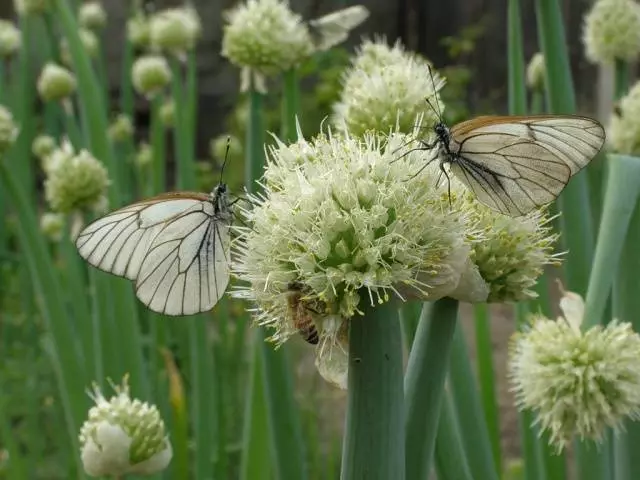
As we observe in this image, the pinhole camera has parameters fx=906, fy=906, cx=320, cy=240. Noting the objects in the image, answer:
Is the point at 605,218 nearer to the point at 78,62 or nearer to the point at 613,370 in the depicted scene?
the point at 613,370

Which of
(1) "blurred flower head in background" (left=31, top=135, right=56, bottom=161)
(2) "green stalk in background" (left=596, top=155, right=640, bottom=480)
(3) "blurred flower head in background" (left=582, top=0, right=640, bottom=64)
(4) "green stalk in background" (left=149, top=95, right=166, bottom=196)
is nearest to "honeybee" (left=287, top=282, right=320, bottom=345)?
(2) "green stalk in background" (left=596, top=155, right=640, bottom=480)

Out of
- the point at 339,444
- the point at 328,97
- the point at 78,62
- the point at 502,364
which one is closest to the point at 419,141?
the point at 78,62

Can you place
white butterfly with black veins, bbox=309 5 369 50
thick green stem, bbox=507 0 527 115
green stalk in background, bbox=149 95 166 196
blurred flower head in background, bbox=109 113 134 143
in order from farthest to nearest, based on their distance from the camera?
blurred flower head in background, bbox=109 113 134 143
green stalk in background, bbox=149 95 166 196
white butterfly with black veins, bbox=309 5 369 50
thick green stem, bbox=507 0 527 115

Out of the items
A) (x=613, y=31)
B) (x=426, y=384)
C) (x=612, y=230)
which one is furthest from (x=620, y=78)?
(x=426, y=384)

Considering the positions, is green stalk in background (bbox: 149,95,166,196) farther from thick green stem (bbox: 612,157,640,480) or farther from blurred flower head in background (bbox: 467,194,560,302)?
blurred flower head in background (bbox: 467,194,560,302)

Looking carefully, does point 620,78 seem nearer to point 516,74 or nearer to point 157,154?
point 516,74

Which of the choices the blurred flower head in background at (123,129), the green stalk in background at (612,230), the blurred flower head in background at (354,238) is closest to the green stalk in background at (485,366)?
the green stalk in background at (612,230)
